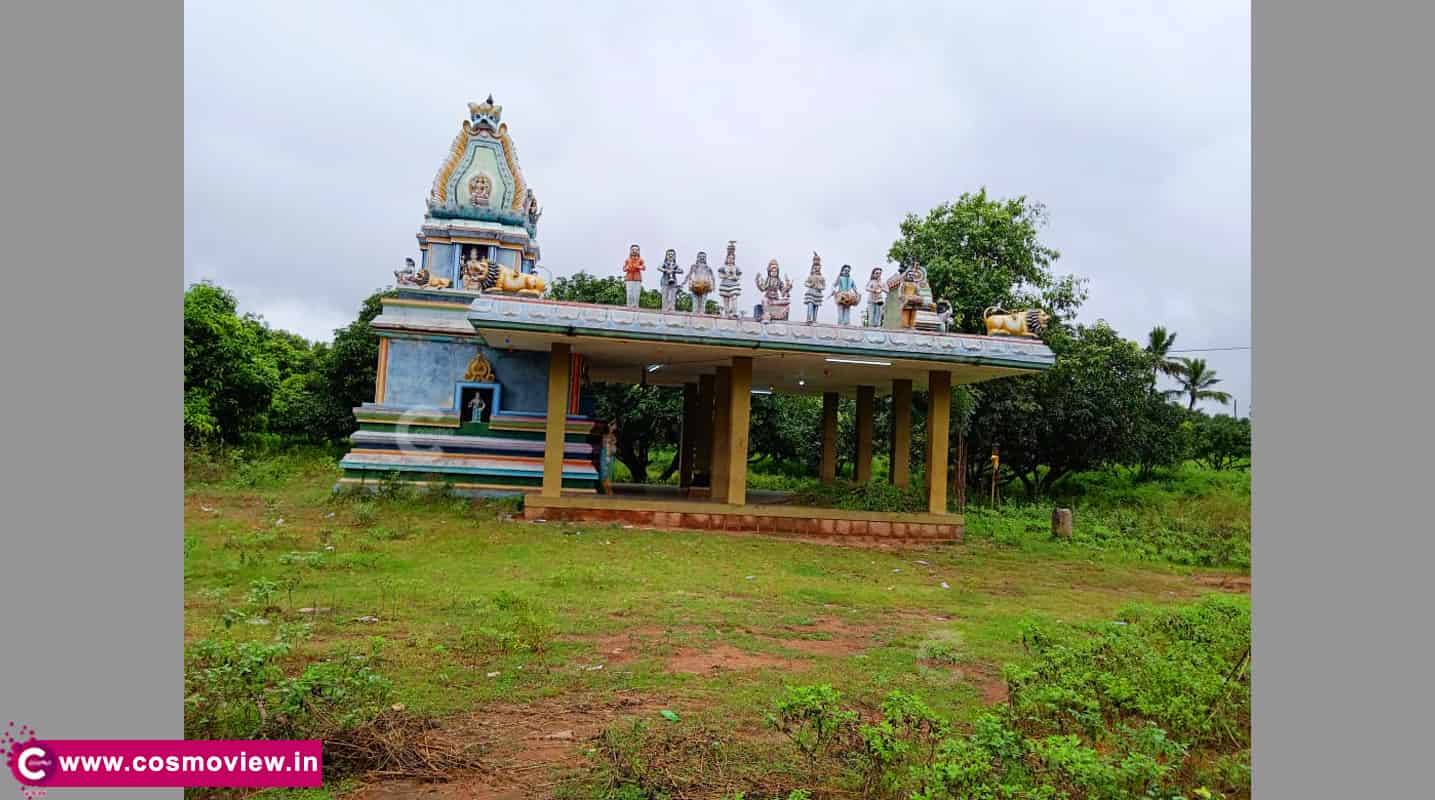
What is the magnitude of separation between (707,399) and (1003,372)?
6895 millimetres

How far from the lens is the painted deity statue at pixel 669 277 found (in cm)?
1405

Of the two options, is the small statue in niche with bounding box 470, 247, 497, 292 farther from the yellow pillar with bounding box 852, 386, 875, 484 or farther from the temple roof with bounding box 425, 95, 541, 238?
the yellow pillar with bounding box 852, 386, 875, 484

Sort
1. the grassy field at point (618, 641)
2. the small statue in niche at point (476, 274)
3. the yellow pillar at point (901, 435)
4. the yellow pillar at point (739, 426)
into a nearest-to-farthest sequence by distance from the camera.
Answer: the grassy field at point (618, 641) < the small statue in niche at point (476, 274) < the yellow pillar at point (739, 426) < the yellow pillar at point (901, 435)

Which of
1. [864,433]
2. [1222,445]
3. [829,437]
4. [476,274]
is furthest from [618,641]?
[1222,445]

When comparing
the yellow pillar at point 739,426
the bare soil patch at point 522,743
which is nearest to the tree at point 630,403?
the yellow pillar at point 739,426

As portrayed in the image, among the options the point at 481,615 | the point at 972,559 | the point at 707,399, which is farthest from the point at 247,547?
the point at 707,399

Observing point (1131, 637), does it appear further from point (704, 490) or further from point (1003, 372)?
point (704, 490)

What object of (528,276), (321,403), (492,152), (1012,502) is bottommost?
(1012,502)

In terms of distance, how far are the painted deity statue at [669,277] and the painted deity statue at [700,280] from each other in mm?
348

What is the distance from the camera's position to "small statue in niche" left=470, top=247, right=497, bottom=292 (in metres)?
13.5

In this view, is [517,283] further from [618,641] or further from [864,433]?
[864,433]

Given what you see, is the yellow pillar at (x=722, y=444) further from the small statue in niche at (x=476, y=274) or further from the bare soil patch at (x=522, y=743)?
the bare soil patch at (x=522, y=743)

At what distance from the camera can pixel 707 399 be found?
1923 centimetres

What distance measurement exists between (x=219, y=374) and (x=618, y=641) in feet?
63.7
